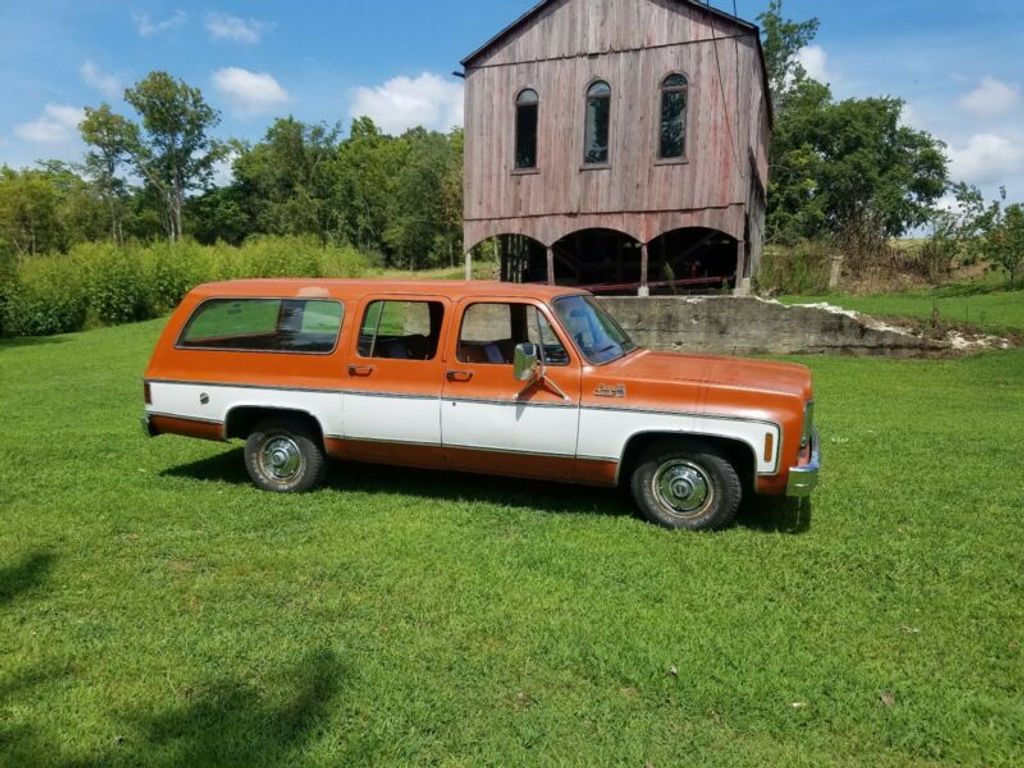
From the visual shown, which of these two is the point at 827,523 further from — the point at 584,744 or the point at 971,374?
the point at 971,374

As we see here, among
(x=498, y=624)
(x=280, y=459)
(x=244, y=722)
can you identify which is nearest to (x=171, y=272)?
(x=280, y=459)

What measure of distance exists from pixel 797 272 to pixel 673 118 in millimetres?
11085

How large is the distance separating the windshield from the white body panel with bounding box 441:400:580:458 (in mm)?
522

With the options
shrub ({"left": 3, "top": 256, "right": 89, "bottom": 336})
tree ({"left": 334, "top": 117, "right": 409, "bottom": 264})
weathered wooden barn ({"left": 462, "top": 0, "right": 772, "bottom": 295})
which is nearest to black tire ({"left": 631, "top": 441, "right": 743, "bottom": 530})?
weathered wooden barn ({"left": 462, "top": 0, "right": 772, "bottom": 295})

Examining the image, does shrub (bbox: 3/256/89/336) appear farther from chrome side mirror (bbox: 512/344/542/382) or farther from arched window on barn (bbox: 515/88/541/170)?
chrome side mirror (bbox: 512/344/542/382)

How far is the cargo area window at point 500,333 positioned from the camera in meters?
5.58

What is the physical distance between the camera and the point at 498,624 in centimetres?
397

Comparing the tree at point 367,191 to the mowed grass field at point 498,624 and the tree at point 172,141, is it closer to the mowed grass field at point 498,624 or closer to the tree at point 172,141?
the tree at point 172,141

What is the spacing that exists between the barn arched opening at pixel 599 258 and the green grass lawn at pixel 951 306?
15.3 ft

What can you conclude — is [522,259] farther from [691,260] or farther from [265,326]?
[265,326]

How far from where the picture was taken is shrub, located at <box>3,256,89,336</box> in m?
25.4

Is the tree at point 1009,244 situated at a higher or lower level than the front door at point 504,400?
higher

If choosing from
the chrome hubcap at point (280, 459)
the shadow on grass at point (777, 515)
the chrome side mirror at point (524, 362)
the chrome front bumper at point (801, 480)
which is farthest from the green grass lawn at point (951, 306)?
the chrome hubcap at point (280, 459)

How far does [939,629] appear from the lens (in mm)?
3932
